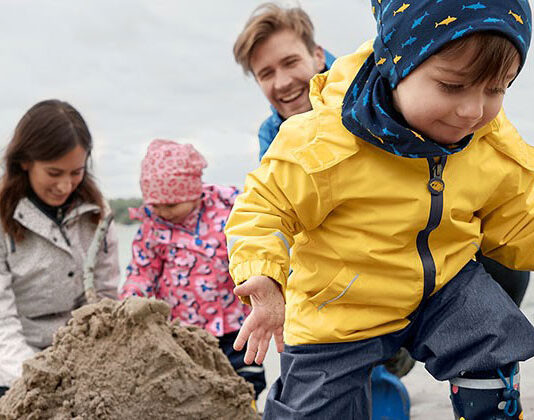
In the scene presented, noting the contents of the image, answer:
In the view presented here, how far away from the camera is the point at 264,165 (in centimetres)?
160

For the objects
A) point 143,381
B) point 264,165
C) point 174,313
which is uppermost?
point 264,165

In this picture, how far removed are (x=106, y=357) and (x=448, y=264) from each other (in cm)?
91

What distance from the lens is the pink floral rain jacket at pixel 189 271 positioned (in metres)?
3.04

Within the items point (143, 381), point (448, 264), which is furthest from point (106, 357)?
point (448, 264)

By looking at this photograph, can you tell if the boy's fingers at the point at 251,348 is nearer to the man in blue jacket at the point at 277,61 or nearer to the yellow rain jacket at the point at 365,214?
the yellow rain jacket at the point at 365,214

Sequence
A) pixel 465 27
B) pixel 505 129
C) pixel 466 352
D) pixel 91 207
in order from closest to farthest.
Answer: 1. pixel 465 27
2. pixel 466 352
3. pixel 505 129
4. pixel 91 207

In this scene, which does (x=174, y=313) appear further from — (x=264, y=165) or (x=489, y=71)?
(x=489, y=71)

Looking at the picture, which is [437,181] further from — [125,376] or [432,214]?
[125,376]

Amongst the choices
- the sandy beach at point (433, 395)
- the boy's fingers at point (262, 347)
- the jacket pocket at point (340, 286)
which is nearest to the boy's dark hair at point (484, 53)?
the jacket pocket at point (340, 286)

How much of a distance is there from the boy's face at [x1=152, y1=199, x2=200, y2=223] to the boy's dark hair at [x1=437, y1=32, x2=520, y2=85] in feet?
6.39

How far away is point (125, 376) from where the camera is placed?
5.72ft

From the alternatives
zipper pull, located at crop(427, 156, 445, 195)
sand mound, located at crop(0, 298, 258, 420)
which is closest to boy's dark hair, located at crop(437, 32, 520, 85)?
zipper pull, located at crop(427, 156, 445, 195)

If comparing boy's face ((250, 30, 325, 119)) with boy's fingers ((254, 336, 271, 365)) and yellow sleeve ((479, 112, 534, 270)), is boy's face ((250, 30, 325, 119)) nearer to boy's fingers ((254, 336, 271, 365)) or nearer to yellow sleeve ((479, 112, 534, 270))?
yellow sleeve ((479, 112, 534, 270))

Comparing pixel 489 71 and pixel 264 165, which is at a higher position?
pixel 489 71
